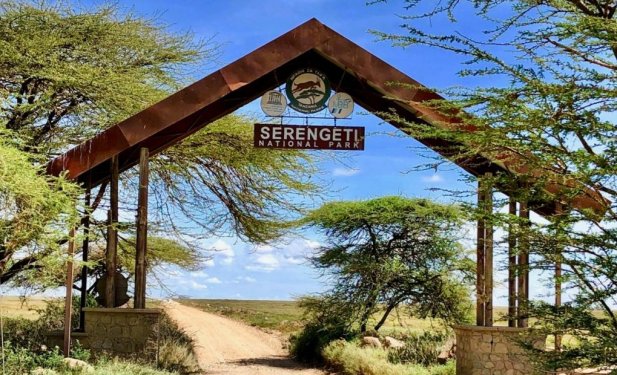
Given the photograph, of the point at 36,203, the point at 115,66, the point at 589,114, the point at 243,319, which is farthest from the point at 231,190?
the point at 243,319

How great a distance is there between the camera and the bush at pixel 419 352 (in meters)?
14.3

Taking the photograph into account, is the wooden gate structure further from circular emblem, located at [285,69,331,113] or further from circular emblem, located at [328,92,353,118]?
circular emblem, located at [328,92,353,118]

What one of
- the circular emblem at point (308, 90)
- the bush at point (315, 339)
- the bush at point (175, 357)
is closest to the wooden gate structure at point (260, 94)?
the circular emblem at point (308, 90)

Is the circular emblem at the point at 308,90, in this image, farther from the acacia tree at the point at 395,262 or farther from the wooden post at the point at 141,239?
the acacia tree at the point at 395,262

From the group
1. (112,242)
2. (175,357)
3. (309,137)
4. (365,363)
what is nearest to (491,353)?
(365,363)

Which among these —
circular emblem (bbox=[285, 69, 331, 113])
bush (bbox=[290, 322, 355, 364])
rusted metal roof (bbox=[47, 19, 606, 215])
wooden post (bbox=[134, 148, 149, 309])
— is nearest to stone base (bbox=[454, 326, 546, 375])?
rusted metal roof (bbox=[47, 19, 606, 215])

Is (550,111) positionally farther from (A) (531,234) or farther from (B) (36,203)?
(B) (36,203)

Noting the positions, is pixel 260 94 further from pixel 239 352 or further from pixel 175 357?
pixel 239 352

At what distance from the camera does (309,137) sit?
11.8m

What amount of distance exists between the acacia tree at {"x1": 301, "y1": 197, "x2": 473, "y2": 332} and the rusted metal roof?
5.33 meters

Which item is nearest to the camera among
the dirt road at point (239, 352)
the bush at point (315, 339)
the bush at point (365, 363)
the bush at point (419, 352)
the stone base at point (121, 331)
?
the stone base at point (121, 331)

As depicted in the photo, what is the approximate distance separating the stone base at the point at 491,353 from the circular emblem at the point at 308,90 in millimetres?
4529

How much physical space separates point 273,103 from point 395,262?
21.6ft

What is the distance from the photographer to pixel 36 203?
9789 mm
